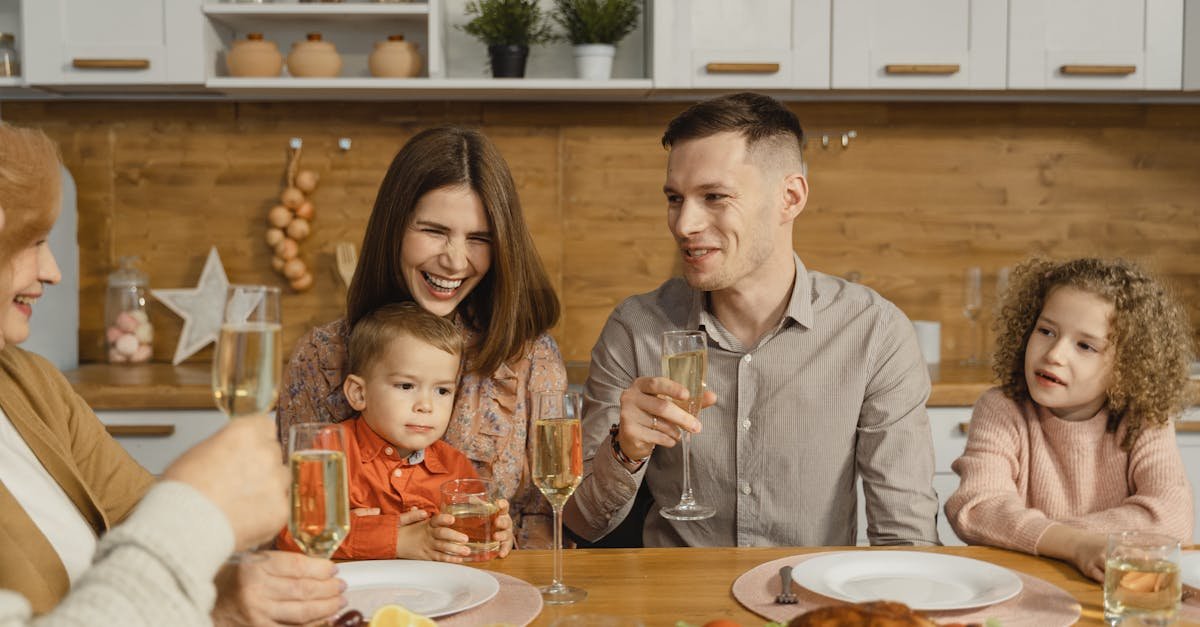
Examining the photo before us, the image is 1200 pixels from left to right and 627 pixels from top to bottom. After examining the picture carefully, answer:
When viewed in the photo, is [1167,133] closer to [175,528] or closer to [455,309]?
[455,309]

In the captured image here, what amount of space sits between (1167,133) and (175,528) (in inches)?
138

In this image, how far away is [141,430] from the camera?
2.98m

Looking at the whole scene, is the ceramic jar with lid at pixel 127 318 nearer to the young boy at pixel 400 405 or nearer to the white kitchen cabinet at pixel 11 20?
the white kitchen cabinet at pixel 11 20

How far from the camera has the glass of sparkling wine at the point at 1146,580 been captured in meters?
1.24

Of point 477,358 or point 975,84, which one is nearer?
point 477,358

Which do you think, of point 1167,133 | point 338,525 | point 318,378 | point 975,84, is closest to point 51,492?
point 338,525

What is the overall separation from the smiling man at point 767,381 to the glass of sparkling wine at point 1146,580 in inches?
28.1

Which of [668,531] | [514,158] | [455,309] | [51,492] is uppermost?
[514,158]

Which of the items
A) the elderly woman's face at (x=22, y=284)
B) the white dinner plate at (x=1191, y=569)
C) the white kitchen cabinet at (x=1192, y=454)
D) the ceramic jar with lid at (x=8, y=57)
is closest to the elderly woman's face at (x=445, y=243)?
the elderly woman's face at (x=22, y=284)

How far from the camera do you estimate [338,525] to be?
42.9 inches

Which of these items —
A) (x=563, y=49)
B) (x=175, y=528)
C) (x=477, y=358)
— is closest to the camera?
(x=175, y=528)

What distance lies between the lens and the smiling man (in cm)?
205

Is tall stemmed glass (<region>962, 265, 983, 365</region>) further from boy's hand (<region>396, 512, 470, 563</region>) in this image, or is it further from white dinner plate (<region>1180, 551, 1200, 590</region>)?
boy's hand (<region>396, 512, 470, 563</region>)

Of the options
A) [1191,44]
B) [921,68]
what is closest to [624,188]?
[921,68]
